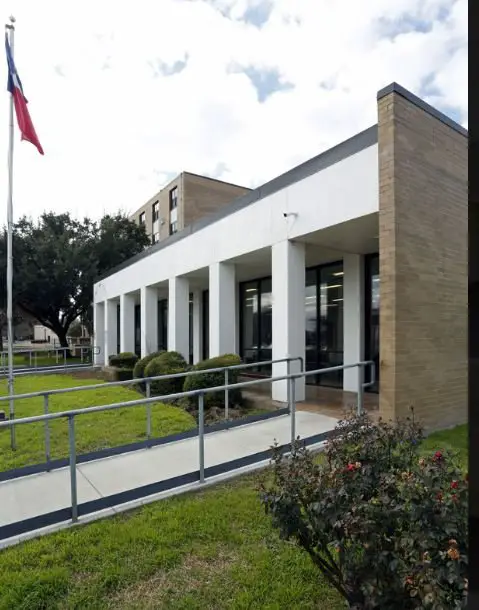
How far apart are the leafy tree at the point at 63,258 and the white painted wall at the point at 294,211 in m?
15.2

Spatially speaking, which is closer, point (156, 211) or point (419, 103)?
point (419, 103)

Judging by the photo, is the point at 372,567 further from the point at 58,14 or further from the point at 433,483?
the point at 58,14

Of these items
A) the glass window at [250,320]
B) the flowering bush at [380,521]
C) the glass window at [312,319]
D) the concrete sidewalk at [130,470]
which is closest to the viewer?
the flowering bush at [380,521]

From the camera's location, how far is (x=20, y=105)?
25.7 feet

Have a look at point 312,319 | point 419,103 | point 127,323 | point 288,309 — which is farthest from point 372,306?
point 127,323

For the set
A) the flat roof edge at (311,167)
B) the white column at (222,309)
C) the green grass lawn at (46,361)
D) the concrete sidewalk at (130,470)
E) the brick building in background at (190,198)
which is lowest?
the green grass lawn at (46,361)

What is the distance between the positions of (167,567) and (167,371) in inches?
320

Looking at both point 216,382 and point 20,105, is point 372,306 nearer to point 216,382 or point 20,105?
point 216,382

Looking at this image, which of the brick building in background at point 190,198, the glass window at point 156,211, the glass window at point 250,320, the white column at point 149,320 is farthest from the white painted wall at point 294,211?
the glass window at point 156,211

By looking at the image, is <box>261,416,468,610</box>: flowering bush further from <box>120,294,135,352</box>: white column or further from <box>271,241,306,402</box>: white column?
<box>120,294,135,352</box>: white column

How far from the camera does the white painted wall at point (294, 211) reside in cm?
682

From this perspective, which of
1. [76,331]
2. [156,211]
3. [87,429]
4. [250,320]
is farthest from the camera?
[76,331]

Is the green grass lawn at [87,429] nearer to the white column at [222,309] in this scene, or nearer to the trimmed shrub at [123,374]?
the white column at [222,309]

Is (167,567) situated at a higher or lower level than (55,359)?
higher
